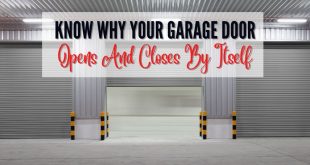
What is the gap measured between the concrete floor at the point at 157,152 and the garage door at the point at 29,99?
2.47ft

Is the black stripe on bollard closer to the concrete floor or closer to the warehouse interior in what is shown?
the warehouse interior

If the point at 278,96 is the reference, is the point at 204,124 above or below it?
below

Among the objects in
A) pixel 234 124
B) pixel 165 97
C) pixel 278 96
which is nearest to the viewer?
pixel 234 124

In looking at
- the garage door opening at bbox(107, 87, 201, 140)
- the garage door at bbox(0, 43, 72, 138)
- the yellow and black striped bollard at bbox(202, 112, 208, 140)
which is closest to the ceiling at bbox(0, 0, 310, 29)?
the garage door at bbox(0, 43, 72, 138)

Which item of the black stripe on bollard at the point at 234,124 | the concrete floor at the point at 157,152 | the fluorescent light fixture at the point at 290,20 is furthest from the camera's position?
the black stripe on bollard at the point at 234,124

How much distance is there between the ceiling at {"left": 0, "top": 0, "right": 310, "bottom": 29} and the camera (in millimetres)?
10438

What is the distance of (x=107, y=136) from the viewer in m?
13.4

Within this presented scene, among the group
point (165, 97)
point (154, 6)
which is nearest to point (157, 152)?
point (154, 6)

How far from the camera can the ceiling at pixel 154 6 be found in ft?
34.2

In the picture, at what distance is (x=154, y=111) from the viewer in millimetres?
14344

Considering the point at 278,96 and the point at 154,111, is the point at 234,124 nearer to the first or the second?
the point at 278,96

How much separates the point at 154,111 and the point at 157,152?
4.59 m

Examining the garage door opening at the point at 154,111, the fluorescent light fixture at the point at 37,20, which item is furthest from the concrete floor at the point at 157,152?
the fluorescent light fixture at the point at 37,20

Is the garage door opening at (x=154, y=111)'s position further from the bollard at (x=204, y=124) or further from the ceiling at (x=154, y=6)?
the ceiling at (x=154, y=6)
